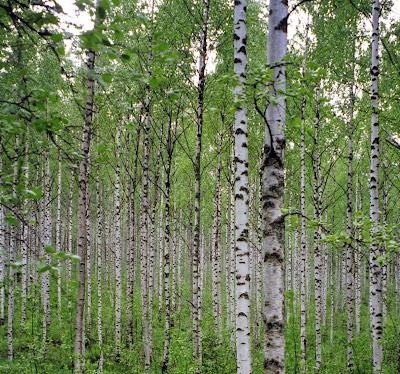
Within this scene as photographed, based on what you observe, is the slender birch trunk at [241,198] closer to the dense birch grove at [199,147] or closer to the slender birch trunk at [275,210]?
the dense birch grove at [199,147]

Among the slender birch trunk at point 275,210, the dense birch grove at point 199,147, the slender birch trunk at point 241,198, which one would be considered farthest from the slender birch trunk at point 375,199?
the slender birch trunk at point 275,210

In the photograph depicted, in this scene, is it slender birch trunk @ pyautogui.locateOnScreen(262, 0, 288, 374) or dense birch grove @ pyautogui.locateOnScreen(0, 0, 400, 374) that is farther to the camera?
slender birch trunk @ pyautogui.locateOnScreen(262, 0, 288, 374)

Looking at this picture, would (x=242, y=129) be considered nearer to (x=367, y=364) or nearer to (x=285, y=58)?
(x=285, y=58)

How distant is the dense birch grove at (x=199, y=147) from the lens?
2.81 meters

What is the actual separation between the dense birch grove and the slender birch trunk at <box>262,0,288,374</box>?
14 millimetres

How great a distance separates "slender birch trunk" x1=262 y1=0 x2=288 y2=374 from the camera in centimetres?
394

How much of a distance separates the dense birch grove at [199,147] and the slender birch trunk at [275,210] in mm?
14

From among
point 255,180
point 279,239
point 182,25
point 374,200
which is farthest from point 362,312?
point 279,239

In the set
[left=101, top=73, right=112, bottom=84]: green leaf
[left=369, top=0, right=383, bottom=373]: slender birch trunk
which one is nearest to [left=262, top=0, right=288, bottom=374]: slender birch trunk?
[left=101, top=73, right=112, bottom=84]: green leaf

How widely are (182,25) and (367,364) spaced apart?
486 inches

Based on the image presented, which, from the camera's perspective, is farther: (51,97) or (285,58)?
(285,58)

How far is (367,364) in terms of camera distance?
44.0 ft

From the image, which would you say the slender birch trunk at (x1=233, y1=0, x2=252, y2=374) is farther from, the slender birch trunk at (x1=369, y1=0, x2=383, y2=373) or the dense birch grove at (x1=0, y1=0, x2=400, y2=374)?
the slender birch trunk at (x1=369, y1=0, x2=383, y2=373)

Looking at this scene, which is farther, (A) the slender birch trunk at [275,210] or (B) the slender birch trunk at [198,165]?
(B) the slender birch trunk at [198,165]
